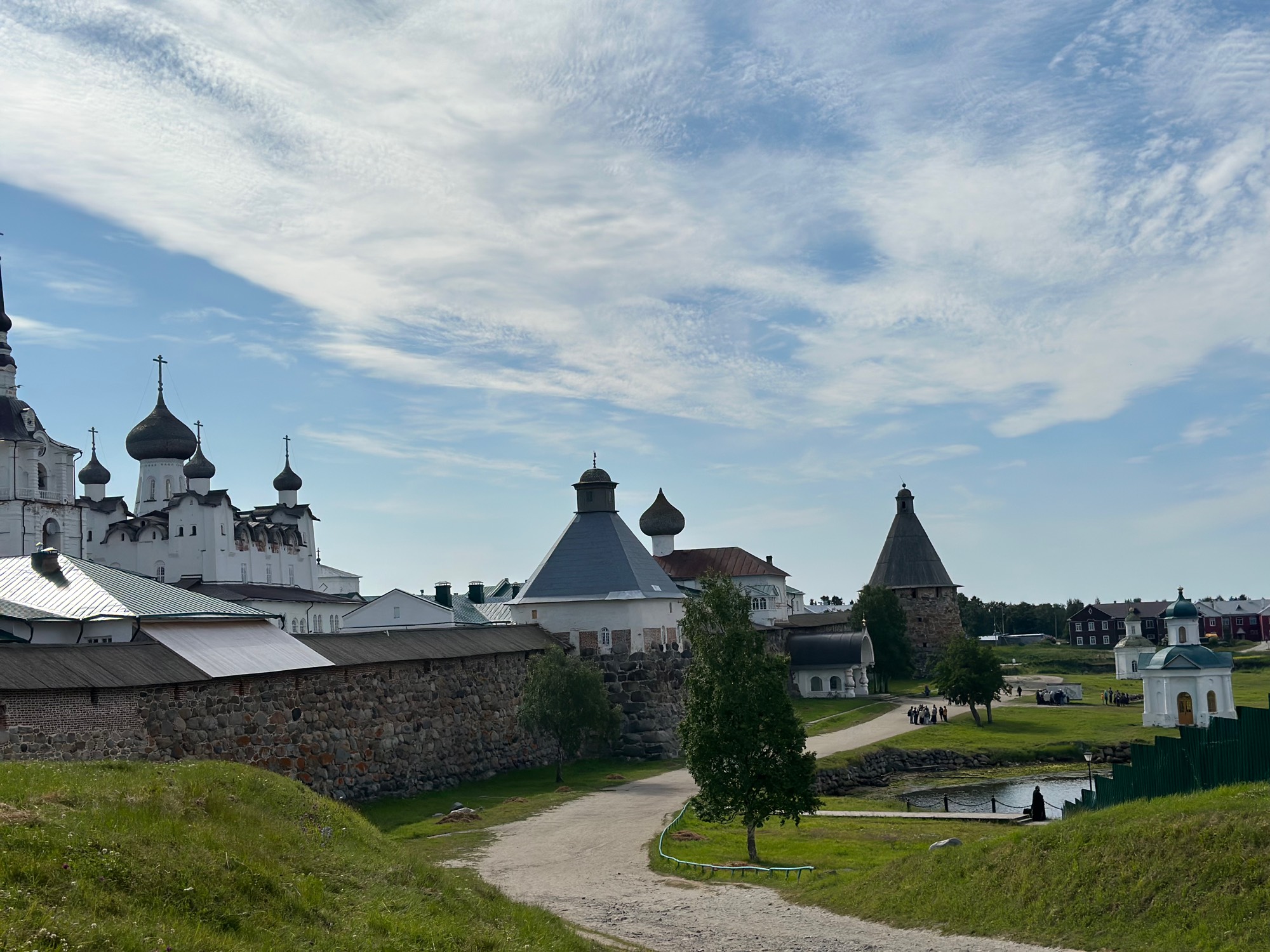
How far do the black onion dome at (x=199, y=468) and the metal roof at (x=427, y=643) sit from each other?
3608 centimetres

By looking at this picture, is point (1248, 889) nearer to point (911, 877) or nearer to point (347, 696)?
point (911, 877)

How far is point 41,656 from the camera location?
69.1 feet

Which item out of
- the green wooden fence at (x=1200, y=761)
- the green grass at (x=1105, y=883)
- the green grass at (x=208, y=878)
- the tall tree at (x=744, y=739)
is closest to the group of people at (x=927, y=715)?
the tall tree at (x=744, y=739)

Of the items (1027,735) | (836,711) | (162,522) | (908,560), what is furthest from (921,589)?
(162,522)

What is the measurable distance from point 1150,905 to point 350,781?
17543 millimetres

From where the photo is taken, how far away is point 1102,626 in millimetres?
112625

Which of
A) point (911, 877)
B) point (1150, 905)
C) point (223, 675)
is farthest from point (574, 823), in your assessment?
point (1150, 905)

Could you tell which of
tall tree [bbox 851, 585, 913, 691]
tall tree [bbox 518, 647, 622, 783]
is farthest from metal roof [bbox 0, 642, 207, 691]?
tall tree [bbox 851, 585, 913, 691]

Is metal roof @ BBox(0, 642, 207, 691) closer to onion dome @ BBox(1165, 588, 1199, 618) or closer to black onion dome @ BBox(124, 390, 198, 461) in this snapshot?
onion dome @ BBox(1165, 588, 1199, 618)

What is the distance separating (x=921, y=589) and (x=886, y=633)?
7.72m

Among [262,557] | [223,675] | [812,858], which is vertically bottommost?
[812,858]

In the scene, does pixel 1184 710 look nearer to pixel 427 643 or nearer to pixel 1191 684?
pixel 1191 684

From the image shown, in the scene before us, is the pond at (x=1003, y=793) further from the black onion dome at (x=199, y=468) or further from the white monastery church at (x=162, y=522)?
the black onion dome at (x=199, y=468)

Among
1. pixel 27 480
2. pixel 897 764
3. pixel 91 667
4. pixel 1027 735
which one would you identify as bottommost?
pixel 897 764
